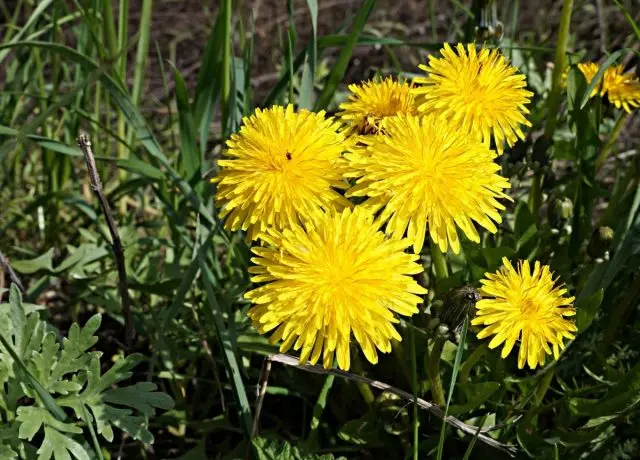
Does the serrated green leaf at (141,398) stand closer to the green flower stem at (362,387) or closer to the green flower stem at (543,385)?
the green flower stem at (362,387)

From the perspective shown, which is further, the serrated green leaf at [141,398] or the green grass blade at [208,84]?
the green grass blade at [208,84]

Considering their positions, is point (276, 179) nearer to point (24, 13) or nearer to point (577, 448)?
point (577, 448)

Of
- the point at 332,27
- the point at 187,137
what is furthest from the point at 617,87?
the point at 332,27

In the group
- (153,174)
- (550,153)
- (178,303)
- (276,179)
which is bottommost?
(178,303)

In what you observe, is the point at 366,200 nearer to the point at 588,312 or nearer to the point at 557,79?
the point at 588,312

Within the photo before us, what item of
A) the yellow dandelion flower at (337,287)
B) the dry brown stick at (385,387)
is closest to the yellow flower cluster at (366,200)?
the yellow dandelion flower at (337,287)

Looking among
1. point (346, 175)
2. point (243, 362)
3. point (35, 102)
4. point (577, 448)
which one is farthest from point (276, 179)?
point (35, 102)

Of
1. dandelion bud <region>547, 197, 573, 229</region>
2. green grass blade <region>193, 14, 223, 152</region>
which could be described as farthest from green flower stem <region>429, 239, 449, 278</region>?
green grass blade <region>193, 14, 223, 152</region>
